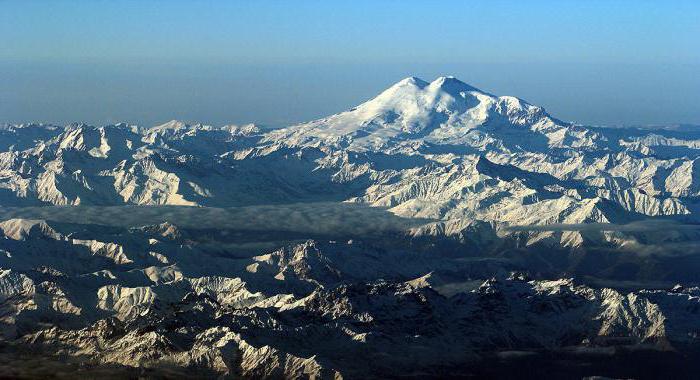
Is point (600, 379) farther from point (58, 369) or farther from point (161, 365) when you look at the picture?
point (58, 369)

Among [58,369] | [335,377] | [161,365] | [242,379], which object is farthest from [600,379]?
[58,369]

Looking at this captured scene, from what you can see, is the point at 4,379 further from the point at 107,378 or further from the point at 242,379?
the point at 242,379

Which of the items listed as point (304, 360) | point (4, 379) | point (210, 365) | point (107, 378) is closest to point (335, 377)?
point (304, 360)

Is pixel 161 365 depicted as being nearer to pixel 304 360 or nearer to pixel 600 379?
pixel 304 360

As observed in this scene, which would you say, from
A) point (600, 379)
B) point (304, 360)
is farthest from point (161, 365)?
point (600, 379)

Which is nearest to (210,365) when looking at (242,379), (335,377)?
(242,379)
